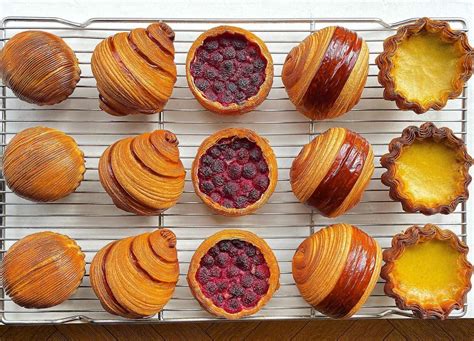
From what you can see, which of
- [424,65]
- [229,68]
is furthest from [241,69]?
[424,65]

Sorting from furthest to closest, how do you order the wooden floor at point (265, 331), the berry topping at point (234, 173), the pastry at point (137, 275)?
the wooden floor at point (265, 331)
the berry topping at point (234, 173)
the pastry at point (137, 275)

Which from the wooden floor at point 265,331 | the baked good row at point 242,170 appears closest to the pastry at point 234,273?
the baked good row at point 242,170

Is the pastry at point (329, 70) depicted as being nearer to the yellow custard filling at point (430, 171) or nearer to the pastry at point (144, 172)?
the yellow custard filling at point (430, 171)

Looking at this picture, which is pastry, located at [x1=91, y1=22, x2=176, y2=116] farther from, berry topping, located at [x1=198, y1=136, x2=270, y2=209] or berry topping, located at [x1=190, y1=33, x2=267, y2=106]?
berry topping, located at [x1=198, y1=136, x2=270, y2=209]

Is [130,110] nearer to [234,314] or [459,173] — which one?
[234,314]

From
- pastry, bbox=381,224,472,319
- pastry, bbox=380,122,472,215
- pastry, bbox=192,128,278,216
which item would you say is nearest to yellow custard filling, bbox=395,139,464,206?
pastry, bbox=380,122,472,215

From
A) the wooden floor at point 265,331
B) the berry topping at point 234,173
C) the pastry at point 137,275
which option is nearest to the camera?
the pastry at point 137,275
